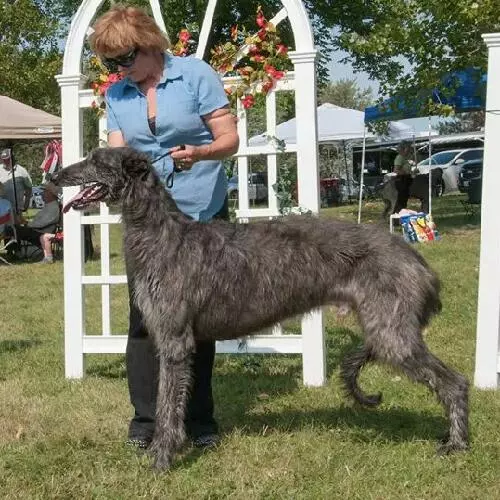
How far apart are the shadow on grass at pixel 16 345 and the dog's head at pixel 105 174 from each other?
12.7 feet

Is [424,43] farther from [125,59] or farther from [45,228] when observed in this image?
[125,59]

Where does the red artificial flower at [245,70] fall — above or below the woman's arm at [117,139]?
above

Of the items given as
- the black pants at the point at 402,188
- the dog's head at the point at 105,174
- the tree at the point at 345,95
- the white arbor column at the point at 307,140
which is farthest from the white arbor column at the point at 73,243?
the tree at the point at 345,95

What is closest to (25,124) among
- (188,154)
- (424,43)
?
(424,43)

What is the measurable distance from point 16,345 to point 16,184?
10851 mm

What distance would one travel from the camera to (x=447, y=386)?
4551mm

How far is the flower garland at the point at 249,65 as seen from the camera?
6164 mm

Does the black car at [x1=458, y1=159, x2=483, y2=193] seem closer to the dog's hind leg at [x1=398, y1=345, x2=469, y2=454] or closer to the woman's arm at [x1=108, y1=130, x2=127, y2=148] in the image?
the dog's hind leg at [x1=398, y1=345, x2=469, y2=454]

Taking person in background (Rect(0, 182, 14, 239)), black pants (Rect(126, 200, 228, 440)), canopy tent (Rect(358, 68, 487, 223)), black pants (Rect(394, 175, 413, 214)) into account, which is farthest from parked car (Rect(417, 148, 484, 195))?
black pants (Rect(126, 200, 228, 440))

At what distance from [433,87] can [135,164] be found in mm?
14558

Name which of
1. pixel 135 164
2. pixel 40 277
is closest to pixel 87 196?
pixel 135 164

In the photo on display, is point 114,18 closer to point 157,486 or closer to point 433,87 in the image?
point 157,486

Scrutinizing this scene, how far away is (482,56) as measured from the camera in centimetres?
1722

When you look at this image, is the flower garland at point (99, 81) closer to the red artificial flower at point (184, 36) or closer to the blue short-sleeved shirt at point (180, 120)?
the red artificial flower at point (184, 36)
